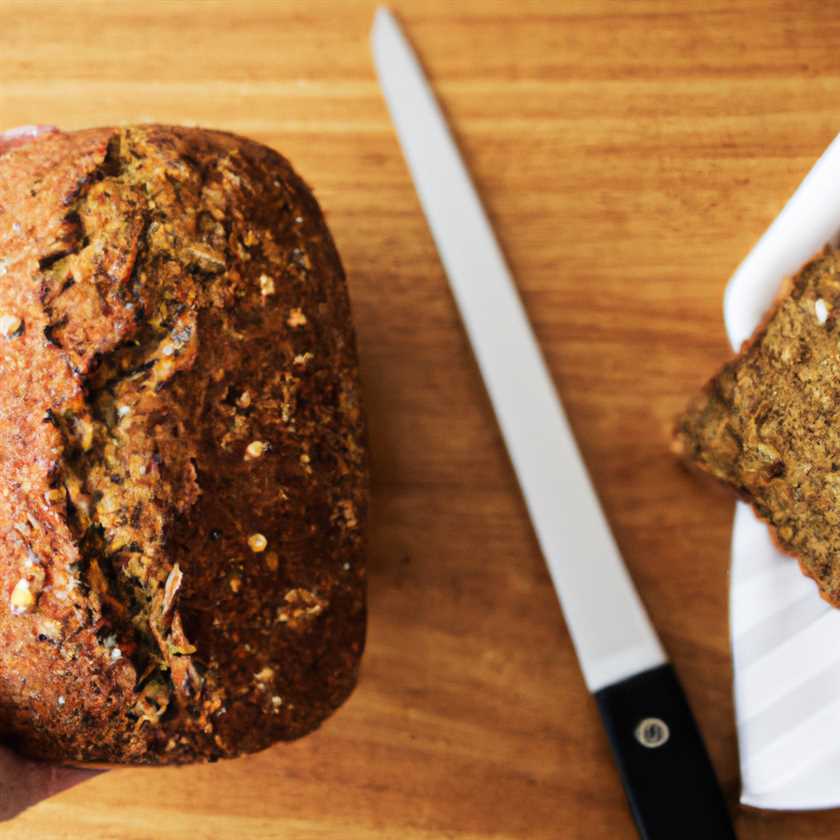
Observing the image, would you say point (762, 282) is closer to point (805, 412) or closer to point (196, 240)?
point (805, 412)

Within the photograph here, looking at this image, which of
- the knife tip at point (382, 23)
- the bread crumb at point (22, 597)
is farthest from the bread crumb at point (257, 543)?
the knife tip at point (382, 23)

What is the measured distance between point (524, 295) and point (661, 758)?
835 mm

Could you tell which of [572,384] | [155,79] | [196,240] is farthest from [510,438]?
[155,79]

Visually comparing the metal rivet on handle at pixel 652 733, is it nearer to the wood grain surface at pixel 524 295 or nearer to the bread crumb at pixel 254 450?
the wood grain surface at pixel 524 295

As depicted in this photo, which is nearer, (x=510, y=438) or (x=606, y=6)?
(x=510, y=438)

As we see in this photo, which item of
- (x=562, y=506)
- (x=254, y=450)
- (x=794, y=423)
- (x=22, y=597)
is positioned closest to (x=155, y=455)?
(x=254, y=450)

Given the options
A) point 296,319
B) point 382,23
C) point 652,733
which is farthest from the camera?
point 382,23

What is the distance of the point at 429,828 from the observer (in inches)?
59.5

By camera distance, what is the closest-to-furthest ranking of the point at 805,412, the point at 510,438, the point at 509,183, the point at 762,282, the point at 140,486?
the point at 140,486, the point at 805,412, the point at 762,282, the point at 510,438, the point at 509,183

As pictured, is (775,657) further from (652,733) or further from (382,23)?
(382,23)

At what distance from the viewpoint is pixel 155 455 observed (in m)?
1.07

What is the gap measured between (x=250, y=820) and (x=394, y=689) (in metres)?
0.34

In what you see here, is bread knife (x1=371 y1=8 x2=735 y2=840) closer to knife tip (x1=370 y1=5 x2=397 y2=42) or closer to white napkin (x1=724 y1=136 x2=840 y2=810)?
knife tip (x1=370 y1=5 x2=397 y2=42)

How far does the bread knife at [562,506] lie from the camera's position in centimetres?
142
